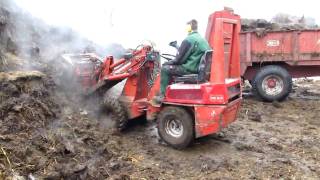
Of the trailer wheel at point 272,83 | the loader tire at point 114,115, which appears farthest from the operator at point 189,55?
the trailer wheel at point 272,83

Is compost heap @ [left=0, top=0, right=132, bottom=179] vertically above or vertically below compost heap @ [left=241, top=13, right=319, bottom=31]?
below

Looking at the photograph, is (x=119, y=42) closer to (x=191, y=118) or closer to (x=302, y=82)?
(x=191, y=118)

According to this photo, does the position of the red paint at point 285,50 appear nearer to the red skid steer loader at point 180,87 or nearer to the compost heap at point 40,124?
the red skid steer loader at point 180,87

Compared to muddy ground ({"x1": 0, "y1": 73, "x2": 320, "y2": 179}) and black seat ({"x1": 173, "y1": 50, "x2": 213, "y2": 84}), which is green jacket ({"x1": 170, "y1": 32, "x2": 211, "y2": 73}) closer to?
black seat ({"x1": 173, "y1": 50, "x2": 213, "y2": 84})

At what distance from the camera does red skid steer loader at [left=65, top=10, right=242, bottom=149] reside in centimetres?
673

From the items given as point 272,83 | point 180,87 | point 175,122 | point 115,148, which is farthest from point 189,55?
point 272,83

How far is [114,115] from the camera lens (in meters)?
8.00

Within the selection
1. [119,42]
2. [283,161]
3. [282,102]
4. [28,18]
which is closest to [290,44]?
[282,102]

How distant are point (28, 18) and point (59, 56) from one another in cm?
164

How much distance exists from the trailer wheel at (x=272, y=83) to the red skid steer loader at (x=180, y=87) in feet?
12.6

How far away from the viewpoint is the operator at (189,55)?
6.93 metres

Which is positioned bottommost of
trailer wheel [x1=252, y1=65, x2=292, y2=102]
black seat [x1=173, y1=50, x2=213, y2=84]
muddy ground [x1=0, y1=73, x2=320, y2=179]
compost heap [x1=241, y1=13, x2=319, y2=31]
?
muddy ground [x1=0, y1=73, x2=320, y2=179]

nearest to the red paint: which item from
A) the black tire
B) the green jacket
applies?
the green jacket

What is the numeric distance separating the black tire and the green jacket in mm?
696
